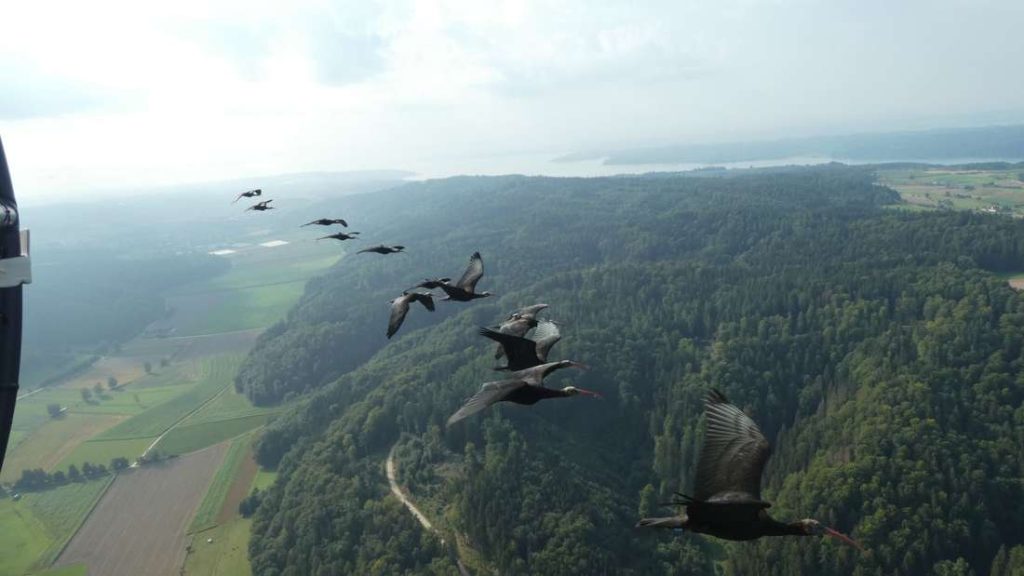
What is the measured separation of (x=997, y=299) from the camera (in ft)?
313

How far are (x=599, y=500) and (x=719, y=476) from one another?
63.0 m

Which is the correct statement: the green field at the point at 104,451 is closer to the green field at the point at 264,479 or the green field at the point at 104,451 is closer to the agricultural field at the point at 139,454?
the agricultural field at the point at 139,454

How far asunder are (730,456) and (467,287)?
36.3 ft

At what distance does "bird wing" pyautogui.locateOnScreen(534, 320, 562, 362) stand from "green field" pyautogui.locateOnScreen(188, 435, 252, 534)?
250 ft

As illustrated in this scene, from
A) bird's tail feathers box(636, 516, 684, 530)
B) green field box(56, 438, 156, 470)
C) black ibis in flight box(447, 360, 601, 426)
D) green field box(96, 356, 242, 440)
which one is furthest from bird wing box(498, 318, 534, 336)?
green field box(96, 356, 242, 440)

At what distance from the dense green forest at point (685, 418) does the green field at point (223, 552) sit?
332cm

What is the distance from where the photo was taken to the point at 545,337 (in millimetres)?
16812

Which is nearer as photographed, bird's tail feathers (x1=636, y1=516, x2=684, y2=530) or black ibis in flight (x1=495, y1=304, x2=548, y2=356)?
bird's tail feathers (x1=636, y1=516, x2=684, y2=530)

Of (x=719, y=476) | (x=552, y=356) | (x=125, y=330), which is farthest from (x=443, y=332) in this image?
(x=719, y=476)

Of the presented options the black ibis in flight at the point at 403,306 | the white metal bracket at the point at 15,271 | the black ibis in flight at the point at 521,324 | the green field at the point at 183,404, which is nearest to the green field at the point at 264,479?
the green field at the point at 183,404

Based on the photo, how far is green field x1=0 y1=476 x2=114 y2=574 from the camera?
73.6 metres

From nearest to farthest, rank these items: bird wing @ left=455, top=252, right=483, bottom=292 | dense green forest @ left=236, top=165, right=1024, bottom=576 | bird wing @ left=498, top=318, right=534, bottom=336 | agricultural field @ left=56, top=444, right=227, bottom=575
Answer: bird wing @ left=498, top=318, right=534, bottom=336
bird wing @ left=455, top=252, right=483, bottom=292
dense green forest @ left=236, top=165, right=1024, bottom=576
agricultural field @ left=56, top=444, right=227, bottom=575

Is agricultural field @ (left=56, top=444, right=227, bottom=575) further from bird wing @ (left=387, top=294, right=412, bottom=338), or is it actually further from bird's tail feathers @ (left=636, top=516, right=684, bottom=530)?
bird's tail feathers @ (left=636, top=516, right=684, bottom=530)

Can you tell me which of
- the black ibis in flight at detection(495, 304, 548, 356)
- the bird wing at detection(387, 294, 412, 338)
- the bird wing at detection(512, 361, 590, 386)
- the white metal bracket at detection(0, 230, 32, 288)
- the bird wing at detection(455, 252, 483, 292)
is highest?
the white metal bracket at detection(0, 230, 32, 288)
